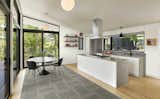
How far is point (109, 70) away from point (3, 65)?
3040 mm

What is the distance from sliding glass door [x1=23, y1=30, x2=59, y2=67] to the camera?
6082 mm

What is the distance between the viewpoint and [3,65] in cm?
253

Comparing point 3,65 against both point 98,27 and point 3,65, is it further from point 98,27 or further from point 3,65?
point 98,27

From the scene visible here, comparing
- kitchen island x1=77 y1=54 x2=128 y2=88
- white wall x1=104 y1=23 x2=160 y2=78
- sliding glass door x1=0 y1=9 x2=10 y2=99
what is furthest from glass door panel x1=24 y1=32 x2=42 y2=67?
white wall x1=104 y1=23 x2=160 y2=78

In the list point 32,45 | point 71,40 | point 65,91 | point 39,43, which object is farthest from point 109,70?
point 32,45

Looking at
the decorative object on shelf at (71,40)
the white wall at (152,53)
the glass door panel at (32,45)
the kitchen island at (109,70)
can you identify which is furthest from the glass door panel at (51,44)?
the white wall at (152,53)

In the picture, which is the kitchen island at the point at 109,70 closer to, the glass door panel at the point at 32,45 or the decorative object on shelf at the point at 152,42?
the decorative object on shelf at the point at 152,42

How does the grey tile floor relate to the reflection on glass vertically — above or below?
below

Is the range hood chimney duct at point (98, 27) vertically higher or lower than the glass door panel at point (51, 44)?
higher

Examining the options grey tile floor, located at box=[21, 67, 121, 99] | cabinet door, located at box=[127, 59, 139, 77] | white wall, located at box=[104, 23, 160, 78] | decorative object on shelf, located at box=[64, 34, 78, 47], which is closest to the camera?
grey tile floor, located at box=[21, 67, 121, 99]

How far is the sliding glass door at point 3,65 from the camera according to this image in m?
2.38

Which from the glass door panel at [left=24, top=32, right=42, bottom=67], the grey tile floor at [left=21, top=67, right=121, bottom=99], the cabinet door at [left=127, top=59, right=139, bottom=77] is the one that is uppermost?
the glass door panel at [left=24, top=32, right=42, bottom=67]

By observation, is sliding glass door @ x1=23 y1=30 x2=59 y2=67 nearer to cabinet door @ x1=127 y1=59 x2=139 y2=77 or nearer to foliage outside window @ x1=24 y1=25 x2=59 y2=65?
foliage outside window @ x1=24 y1=25 x2=59 y2=65

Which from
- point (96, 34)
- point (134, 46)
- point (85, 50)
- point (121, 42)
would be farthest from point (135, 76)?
point (85, 50)
